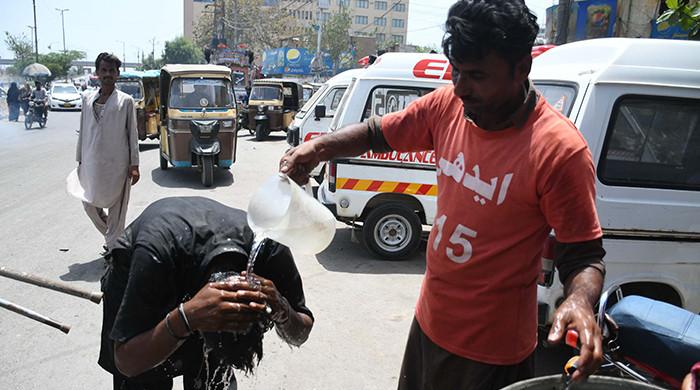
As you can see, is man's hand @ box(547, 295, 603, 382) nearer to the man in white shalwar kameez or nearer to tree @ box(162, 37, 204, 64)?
the man in white shalwar kameez

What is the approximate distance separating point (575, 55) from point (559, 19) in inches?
298

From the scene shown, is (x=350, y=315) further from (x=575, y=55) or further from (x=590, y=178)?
(x=590, y=178)

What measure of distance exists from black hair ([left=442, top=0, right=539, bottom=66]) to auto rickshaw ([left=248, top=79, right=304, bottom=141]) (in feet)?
55.3

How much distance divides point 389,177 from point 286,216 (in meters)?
4.47

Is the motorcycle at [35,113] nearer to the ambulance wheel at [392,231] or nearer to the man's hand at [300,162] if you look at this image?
the ambulance wheel at [392,231]

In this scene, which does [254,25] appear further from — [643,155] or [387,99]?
[643,155]

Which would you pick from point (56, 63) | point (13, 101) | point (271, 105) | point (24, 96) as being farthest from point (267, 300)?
point (56, 63)

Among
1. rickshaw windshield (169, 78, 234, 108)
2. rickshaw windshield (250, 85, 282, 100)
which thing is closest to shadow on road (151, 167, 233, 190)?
rickshaw windshield (169, 78, 234, 108)

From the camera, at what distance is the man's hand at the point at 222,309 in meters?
1.44

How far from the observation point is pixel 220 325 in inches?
57.2

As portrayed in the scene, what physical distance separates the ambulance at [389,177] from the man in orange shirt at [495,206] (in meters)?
3.93

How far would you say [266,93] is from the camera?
19.1m

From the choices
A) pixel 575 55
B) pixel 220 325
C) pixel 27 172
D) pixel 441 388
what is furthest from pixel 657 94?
pixel 27 172

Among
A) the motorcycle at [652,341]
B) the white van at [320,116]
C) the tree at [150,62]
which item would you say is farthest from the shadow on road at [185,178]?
the tree at [150,62]
